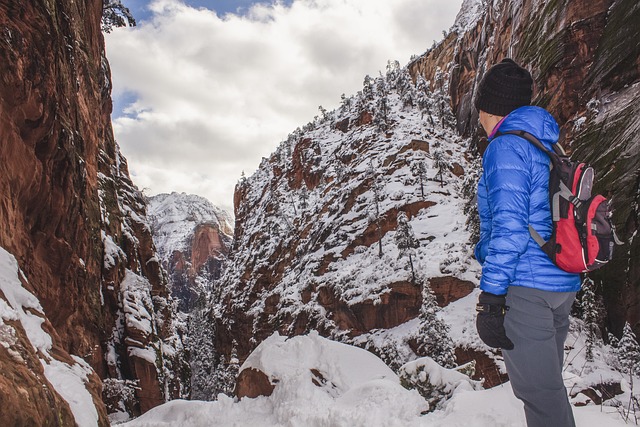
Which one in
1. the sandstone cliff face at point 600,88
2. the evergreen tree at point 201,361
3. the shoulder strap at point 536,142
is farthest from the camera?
the evergreen tree at point 201,361

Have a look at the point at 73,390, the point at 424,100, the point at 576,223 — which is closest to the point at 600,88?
the point at 576,223

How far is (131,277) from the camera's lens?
27078 mm

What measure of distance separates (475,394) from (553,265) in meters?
3.47

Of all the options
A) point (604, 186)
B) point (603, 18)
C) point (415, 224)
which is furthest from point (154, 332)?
point (603, 18)

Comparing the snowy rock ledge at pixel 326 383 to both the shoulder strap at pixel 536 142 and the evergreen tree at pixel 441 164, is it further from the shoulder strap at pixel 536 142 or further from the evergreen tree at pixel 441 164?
the evergreen tree at pixel 441 164

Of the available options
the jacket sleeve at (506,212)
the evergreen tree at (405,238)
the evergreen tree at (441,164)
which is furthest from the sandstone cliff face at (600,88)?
the jacket sleeve at (506,212)

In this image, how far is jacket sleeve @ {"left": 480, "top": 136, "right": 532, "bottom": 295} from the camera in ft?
9.55

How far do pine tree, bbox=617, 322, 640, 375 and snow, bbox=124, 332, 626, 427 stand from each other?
13051 mm

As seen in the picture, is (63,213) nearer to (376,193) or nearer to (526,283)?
(526,283)

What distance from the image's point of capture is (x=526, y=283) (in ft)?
9.64

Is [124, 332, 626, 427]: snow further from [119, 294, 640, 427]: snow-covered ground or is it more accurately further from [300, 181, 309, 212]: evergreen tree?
[300, 181, 309, 212]: evergreen tree

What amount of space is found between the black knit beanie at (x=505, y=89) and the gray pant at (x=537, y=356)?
1.51m

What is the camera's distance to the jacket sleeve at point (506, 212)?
2.91 meters

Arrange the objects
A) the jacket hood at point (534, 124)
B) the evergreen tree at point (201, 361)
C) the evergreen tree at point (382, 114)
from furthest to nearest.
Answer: the evergreen tree at point (382, 114)
the evergreen tree at point (201, 361)
the jacket hood at point (534, 124)
